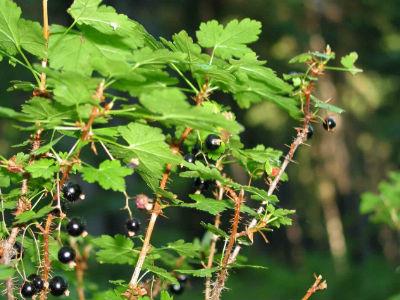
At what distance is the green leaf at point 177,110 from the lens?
1.31 meters

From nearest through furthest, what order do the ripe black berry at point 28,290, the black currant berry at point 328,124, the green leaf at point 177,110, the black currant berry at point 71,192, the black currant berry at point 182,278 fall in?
1. the green leaf at point 177,110
2. the ripe black berry at point 28,290
3. the black currant berry at point 71,192
4. the black currant berry at point 328,124
5. the black currant berry at point 182,278

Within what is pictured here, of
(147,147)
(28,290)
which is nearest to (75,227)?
(28,290)

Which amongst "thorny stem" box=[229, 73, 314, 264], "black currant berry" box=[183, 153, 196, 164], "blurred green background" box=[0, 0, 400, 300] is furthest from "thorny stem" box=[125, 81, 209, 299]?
"blurred green background" box=[0, 0, 400, 300]

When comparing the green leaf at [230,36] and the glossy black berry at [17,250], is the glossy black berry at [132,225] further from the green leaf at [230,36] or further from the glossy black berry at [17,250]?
the green leaf at [230,36]

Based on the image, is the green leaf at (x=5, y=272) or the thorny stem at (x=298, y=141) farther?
the thorny stem at (x=298, y=141)

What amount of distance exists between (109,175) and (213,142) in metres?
0.40

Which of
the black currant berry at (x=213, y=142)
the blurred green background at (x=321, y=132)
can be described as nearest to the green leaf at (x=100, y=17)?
the black currant berry at (x=213, y=142)

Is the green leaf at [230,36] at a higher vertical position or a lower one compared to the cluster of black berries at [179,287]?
higher

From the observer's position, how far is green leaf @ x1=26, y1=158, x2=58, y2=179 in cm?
150

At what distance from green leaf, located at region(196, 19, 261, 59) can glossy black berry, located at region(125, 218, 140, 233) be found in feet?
1.92

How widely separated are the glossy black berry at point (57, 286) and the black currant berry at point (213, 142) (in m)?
0.58

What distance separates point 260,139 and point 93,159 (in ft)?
38.7

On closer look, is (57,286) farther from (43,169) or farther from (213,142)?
(213,142)

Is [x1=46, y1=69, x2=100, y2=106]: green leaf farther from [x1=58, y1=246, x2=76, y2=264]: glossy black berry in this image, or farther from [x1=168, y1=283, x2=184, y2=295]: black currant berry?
[x1=168, y1=283, x2=184, y2=295]: black currant berry
